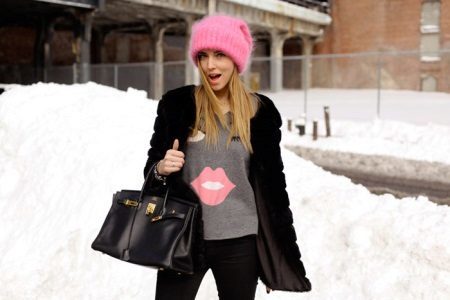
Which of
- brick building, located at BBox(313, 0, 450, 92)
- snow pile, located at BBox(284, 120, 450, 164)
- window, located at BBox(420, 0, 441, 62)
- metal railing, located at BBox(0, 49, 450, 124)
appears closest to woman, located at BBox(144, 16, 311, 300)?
snow pile, located at BBox(284, 120, 450, 164)

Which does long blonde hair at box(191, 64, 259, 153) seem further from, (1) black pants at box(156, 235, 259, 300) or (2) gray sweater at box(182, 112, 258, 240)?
(1) black pants at box(156, 235, 259, 300)

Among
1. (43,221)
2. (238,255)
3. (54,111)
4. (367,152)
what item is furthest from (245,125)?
(367,152)

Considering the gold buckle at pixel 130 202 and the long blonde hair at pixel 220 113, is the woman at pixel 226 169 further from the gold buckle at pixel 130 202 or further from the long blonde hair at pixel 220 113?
the gold buckle at pixel 130 202

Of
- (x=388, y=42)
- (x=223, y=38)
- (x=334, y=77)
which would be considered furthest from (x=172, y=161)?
(x=388, y=42)

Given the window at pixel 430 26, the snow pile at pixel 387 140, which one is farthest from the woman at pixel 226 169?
the window at pixel 430 26

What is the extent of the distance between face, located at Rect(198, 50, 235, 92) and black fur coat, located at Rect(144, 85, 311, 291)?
14 centimetres

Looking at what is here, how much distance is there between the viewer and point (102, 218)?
5.23 m

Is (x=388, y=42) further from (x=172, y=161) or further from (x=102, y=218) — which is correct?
(x=172, y=161)

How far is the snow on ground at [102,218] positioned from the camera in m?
4.37

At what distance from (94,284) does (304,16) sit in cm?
2904

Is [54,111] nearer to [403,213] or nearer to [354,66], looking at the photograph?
[403,213]

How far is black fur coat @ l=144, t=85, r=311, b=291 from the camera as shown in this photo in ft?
7.52

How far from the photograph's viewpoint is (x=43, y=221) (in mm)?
5488

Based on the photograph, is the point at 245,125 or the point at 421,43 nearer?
the point at 245,125
